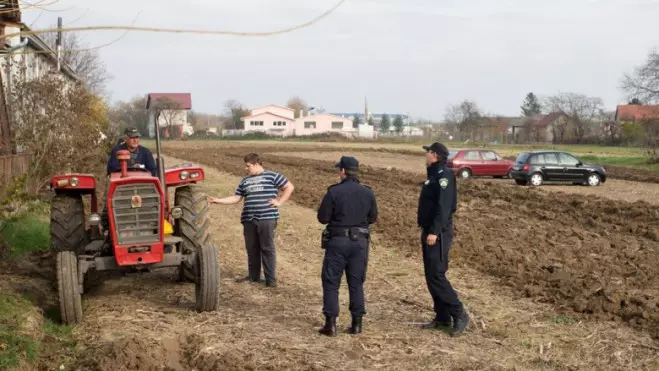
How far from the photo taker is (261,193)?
978cm

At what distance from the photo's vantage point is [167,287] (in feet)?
31.8

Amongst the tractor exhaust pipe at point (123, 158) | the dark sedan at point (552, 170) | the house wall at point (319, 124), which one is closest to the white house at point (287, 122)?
the house wall at point (319, 124)

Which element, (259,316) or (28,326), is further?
(259,316)

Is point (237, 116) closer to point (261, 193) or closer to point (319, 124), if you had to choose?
point (319, 124)

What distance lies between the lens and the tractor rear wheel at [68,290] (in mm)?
7645

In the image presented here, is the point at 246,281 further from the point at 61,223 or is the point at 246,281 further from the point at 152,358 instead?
the point at 152,358

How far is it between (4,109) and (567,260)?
479 inches

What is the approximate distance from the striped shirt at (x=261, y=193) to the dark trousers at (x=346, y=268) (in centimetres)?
230

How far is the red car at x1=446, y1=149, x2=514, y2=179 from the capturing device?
1257 inches

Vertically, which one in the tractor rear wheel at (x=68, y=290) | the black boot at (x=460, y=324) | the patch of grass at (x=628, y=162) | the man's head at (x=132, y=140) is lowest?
the patch of grass at (x=628, y=162)

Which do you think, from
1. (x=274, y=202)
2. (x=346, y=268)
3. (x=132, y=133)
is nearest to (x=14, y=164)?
(x=132, y=133)

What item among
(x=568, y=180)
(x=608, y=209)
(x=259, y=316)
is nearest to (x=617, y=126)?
(x=568, y=180)

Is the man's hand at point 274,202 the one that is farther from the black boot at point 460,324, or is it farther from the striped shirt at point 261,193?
the black boot at point 460,324

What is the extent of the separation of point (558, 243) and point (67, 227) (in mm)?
8261
